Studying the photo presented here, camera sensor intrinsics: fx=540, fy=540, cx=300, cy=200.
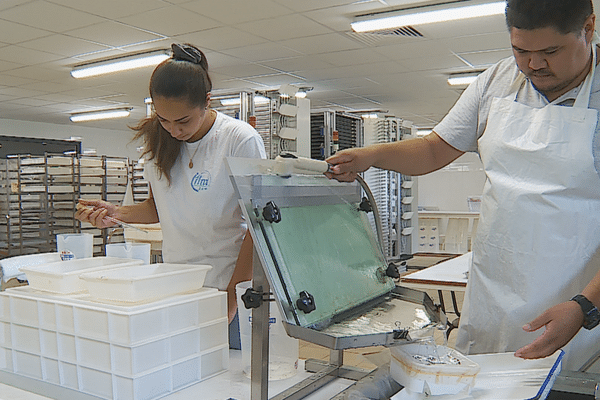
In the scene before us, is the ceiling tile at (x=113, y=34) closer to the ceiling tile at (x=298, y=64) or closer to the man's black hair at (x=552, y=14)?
the ceiling tile at (x=298, y=64)

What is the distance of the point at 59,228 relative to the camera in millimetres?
8469

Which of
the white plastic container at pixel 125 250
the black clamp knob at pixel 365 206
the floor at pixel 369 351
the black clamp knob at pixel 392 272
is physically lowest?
the floor at pixel 369 351

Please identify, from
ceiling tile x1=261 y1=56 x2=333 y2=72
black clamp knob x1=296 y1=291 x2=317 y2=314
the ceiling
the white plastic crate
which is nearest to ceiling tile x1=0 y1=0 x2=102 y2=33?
the ceiling

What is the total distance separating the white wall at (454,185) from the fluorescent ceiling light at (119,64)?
731 cm

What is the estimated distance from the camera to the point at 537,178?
4.18 ft

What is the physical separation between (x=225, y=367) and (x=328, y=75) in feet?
23.8

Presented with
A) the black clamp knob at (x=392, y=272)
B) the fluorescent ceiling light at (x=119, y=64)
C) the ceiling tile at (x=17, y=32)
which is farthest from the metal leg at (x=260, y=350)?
the fluorescent ceiling light at (x=119, y=64)

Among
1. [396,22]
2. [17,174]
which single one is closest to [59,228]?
[17,174]

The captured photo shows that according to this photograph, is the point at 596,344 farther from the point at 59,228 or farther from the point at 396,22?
the point at 59,228

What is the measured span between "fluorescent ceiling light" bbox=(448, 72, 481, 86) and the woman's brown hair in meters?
7.16

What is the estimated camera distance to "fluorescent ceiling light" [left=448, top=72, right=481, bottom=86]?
810 centimetres

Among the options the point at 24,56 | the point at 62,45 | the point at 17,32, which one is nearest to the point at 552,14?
the point at 17,32

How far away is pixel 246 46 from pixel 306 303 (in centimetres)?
604

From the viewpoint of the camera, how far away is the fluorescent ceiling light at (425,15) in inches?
204
